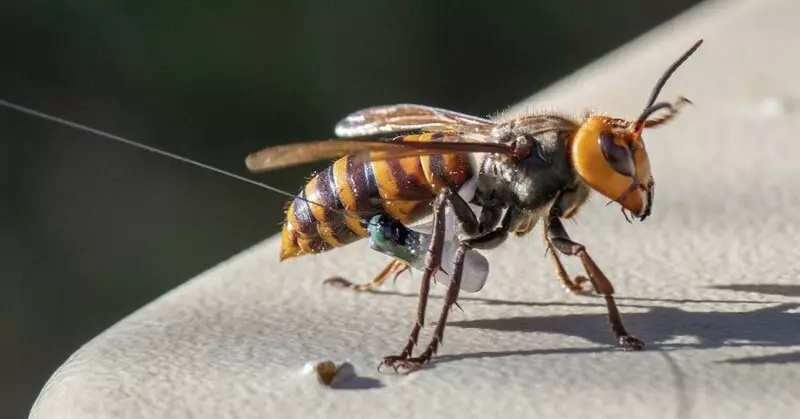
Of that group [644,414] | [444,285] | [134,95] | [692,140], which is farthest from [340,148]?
[134,95]

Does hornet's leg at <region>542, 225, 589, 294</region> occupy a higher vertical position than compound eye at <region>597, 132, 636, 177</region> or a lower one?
lower

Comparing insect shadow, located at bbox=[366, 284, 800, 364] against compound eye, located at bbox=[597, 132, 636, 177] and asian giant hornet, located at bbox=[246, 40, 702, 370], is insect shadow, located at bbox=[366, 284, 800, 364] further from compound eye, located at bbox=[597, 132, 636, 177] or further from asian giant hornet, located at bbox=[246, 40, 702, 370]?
compound eye, located at bbox=[597, 132, 636, 177]

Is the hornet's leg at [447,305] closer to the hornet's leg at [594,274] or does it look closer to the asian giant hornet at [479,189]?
the asian giant hornet at [479,189]

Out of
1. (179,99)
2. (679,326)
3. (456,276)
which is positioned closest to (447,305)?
(456,276)

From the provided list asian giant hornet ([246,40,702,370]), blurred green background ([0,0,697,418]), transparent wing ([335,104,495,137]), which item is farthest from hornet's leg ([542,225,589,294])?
blurred green background ([0,0,697,418])

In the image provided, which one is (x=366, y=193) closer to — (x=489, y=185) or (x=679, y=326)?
(x=489, y=185)

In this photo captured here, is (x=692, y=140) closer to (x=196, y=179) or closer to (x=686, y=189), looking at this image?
(x=686, y=189)
